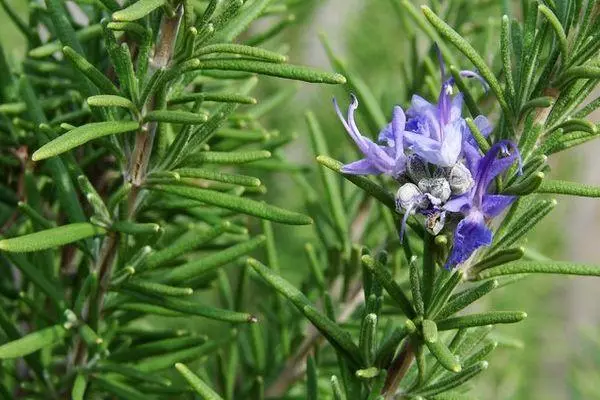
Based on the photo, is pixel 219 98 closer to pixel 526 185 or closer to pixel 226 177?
pixel 226 177

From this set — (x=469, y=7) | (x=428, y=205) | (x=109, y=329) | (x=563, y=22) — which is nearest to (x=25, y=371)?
(x=109, y=329)

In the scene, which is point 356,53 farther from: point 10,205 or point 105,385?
point 105,385

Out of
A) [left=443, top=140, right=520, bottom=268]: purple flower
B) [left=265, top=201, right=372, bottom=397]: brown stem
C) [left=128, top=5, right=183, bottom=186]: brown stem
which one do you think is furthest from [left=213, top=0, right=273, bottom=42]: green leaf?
[left=265, top=201, right=372, bottom=397]: brown stem

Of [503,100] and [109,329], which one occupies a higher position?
[503,100]

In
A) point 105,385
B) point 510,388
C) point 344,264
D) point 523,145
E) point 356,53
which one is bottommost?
point 510,388

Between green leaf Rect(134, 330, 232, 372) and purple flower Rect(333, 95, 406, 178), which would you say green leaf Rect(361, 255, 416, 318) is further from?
green leaf Rect(134, 330, 232, 372)

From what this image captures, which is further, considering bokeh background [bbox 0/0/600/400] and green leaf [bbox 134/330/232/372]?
bokeh background [bbox 0/0/600/400]
